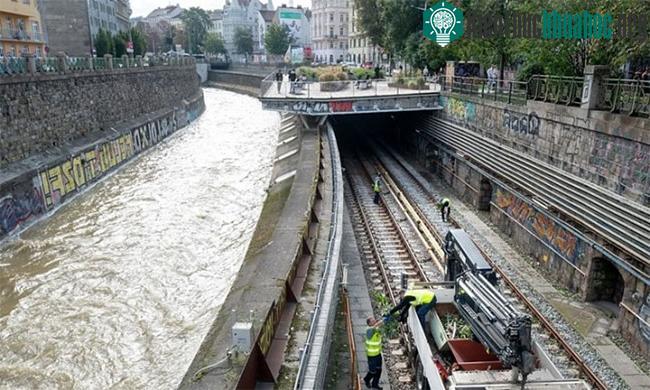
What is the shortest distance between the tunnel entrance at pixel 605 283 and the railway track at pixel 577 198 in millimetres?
1080

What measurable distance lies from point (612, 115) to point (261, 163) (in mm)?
22820

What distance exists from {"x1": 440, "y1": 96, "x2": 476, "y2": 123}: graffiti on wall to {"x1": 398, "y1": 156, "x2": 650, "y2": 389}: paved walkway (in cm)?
645

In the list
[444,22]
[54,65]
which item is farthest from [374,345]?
[444,22]

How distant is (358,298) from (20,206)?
1354 centimetres

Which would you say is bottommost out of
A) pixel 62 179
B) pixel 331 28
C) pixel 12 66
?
pixel 62 179

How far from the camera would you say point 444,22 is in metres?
31.8

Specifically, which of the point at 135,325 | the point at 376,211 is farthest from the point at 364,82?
the point at 135,325

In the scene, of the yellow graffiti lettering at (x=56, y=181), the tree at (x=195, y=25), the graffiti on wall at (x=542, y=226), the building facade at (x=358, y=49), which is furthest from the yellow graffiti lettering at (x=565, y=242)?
the tree at (x=195, y=25)

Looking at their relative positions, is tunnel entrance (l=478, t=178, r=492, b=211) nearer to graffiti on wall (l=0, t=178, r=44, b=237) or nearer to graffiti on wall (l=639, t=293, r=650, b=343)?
graffiti on wall (l=639, t=293, r=650, b=343)

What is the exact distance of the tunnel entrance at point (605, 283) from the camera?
46.2 ft

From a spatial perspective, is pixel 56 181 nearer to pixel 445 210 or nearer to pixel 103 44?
pixel 445 210

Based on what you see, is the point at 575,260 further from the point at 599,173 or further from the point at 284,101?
the point at 284,101

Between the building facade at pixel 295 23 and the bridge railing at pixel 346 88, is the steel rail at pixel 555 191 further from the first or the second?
the building facade at pixel 295 23

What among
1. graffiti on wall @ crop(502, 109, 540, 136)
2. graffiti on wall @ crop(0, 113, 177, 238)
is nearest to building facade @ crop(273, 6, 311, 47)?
graffiti on wall @ crop(0, 113, 177, 238)
